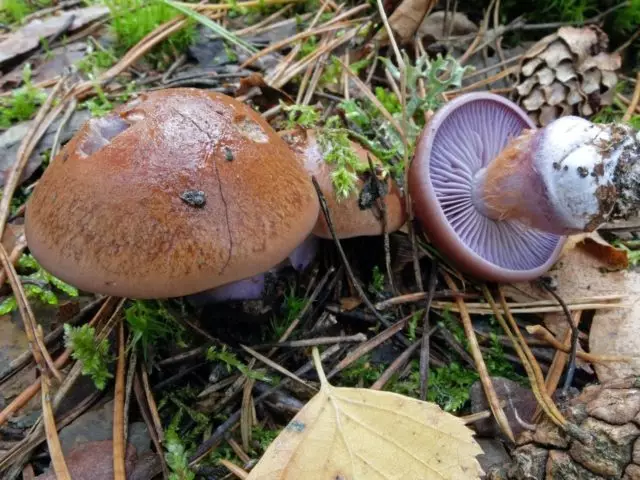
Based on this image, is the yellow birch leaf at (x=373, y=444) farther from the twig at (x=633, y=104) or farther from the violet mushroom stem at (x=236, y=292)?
the twig at (x=633, y=104)

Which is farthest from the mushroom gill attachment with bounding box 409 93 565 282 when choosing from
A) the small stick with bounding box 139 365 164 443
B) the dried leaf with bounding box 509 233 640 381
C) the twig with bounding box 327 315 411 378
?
the small stick with bounding box 139 365 164 443

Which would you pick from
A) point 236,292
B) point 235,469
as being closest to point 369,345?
point 236,292

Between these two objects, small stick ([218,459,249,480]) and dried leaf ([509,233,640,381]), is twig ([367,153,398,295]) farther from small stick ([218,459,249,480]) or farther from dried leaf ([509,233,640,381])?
small stick ([218,459,249,480])

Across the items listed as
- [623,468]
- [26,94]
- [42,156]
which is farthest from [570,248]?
[26,94]

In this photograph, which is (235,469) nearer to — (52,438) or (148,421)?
(148,421)

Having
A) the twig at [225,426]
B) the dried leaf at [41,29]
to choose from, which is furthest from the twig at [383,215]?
the dried leaf at [41,29]
